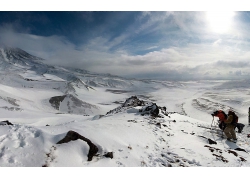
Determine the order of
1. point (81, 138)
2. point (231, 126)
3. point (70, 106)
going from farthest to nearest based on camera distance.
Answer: point (70, 106)
point (231, 126)
point (81, 138)

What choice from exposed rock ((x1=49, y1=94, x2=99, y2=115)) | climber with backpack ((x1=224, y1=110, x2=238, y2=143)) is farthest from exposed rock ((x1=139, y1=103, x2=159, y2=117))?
exposed rock ((x1=49, y1=94, x2=99, y2=115))

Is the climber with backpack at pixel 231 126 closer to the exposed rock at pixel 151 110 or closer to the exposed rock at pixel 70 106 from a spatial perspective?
the exposed rock at pixel 151 110

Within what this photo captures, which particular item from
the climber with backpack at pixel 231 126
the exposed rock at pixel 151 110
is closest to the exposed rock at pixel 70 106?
the exposed rock at pixel 151 110

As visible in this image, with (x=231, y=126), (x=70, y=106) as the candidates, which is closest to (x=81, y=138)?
(x=231, y=126)

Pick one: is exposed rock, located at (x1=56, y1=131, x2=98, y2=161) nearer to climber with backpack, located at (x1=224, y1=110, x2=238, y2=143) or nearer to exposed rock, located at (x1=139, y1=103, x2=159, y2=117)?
climber with backpack, located at (x1=224, y1=110, x2=238, y2=143)

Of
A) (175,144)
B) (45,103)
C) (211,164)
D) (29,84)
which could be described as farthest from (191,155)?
(29,84)

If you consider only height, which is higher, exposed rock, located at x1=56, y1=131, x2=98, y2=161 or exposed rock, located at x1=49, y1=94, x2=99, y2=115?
exposed rock, located at x1=56, y1=131, x2=98, y2=161

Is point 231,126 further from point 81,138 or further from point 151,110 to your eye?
point 81,138

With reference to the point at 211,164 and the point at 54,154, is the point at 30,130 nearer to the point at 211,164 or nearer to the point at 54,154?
the point at 54,154
